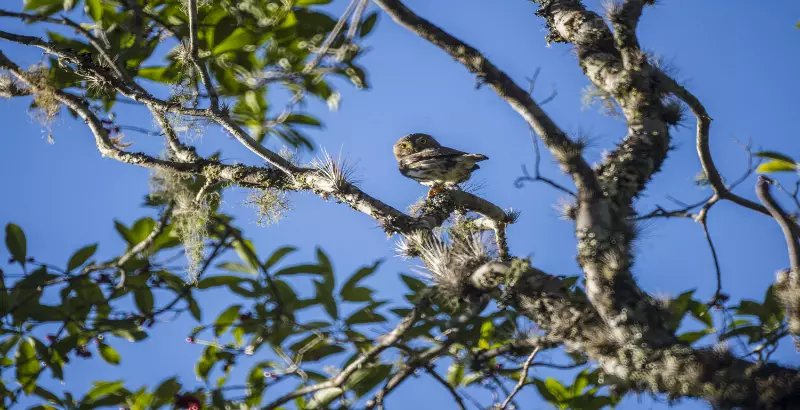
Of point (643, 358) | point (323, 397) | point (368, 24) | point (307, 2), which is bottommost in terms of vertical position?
point (643, 358)

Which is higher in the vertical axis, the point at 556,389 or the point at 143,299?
the point at 143,299

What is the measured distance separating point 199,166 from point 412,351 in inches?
82.0

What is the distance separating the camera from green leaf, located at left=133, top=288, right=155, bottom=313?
3.46 metres

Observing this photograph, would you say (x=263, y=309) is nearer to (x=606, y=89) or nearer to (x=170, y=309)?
(x=170, y=309)

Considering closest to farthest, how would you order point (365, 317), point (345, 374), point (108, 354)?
1. point (345, 374)
2. point (365, 317)
3. point (108, 354)

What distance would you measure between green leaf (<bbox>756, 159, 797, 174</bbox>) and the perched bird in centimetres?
187

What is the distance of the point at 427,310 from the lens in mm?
2910

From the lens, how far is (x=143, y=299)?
3480 millimetres

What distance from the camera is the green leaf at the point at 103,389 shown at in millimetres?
3361

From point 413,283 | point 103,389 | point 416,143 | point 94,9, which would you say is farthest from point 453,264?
point 416,143

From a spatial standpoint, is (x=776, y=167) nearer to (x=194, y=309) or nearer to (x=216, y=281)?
(x=216, y=281)

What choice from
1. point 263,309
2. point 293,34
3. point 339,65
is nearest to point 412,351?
point 263,309

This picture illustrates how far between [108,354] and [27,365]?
1.75 ft

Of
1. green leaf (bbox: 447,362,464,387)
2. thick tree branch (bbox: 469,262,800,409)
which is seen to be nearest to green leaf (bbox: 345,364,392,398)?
thick tree branch (bbox: 469,262,800,409)
